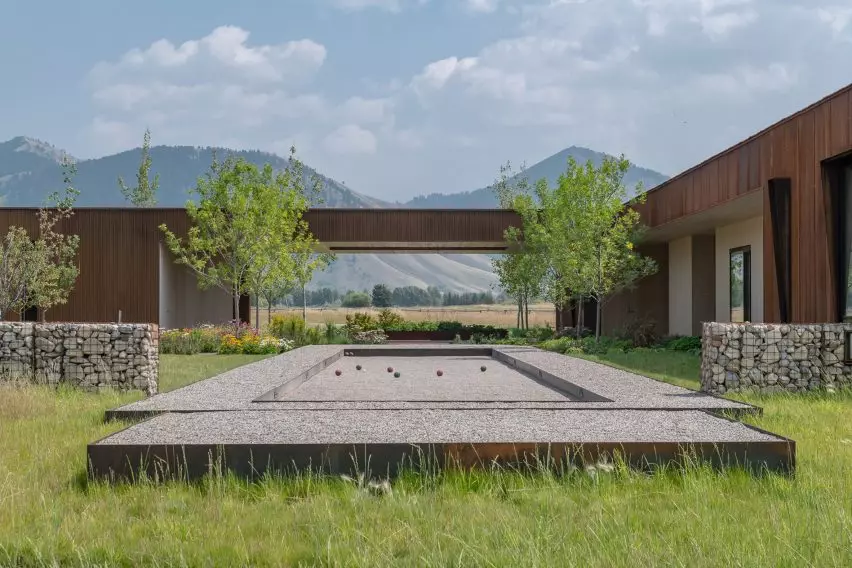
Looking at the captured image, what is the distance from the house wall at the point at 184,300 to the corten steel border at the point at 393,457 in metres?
17.2

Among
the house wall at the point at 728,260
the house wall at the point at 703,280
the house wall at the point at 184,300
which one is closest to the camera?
the house wall at the point at 728,260

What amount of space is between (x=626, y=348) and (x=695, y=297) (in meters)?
3.25

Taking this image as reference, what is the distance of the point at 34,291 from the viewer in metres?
A: 21.2

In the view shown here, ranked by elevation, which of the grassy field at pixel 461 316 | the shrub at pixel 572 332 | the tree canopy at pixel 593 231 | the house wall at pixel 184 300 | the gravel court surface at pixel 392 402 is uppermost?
the tree canopy at pixel 593 231

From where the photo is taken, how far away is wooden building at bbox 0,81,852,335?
12.0m

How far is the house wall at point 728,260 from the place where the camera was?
685 inches

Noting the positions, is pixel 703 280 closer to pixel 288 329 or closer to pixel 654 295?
pixel 654 295

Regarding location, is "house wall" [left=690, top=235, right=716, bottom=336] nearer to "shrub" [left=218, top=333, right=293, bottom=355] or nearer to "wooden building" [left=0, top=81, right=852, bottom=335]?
"wooden building" [left=0, top=81, right=852, bottom=335]

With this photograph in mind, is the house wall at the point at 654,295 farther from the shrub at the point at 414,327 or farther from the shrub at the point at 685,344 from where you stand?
the shrub at the point at 414,327

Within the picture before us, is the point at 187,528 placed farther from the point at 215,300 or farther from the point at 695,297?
the point at 215,300

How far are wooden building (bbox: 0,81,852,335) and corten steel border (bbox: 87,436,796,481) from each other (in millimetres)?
7224

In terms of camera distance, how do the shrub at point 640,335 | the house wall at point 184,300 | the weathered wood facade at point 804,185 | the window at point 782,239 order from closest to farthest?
the weathered wood facade at point 804,185, the window at point 782,239, the shrub at point 640,335, the house wall at point 184,300

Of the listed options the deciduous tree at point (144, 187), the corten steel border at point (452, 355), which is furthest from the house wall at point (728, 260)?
the deciduous tree at point (144, 187)

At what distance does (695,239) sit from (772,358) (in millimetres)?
11751
